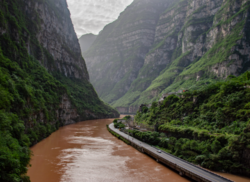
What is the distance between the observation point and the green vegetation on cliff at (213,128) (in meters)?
35.3

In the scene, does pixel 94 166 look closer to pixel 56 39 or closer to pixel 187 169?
pixel 187 169

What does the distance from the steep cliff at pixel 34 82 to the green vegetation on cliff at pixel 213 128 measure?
31.2m

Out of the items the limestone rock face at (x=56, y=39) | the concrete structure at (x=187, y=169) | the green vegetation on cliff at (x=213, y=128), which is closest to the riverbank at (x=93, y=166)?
the concrete structure at (x=187, y=169)

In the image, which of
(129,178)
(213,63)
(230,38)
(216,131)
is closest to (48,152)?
(129,178)

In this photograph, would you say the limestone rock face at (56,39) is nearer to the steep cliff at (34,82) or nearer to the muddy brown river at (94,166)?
the steep cliff at (34,82)

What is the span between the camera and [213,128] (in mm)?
47531

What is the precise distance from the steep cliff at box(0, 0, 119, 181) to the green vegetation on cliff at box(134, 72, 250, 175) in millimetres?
31249

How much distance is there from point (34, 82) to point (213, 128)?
59.1m

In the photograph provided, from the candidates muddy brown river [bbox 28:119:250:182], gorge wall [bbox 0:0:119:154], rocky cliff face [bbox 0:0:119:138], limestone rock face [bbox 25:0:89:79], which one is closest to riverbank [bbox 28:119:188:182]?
muddy brown river [bbox 28:119:250:182]

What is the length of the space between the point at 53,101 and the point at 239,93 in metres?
68.5

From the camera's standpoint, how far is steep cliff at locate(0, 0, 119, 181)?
3497 cm

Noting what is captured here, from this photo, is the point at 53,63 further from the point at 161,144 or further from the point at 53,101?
the point at 161,144

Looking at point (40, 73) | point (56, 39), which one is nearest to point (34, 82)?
point (40, 73)

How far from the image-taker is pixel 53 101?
86062mm
